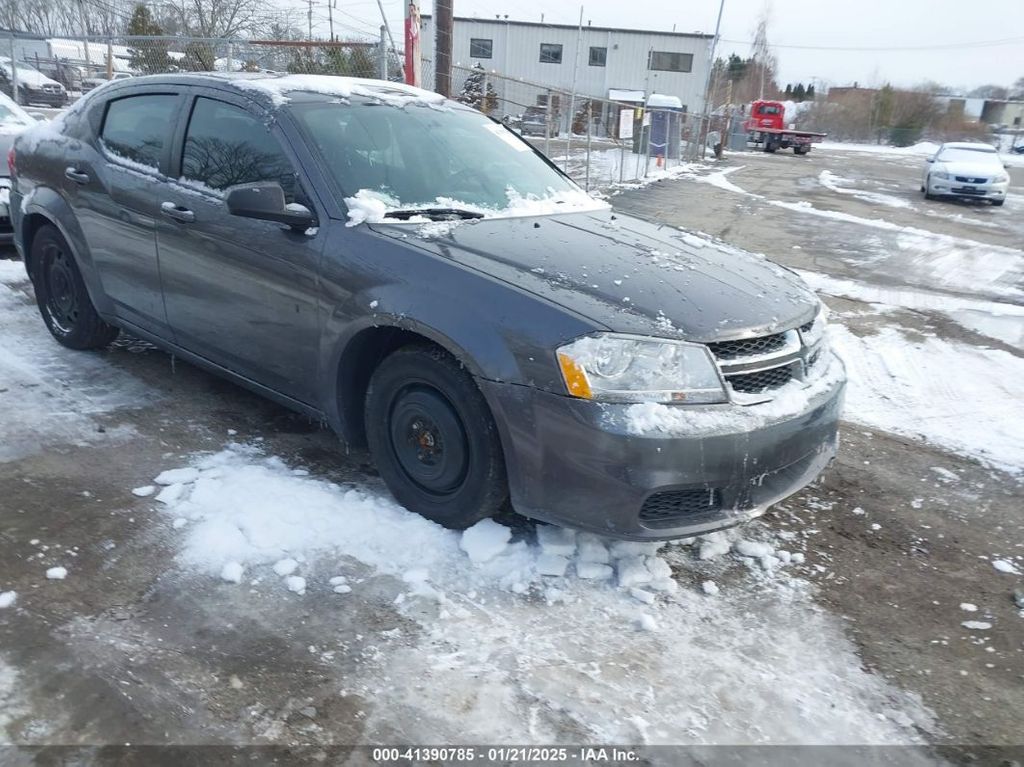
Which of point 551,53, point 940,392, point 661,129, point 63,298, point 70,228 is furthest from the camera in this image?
point 551,53

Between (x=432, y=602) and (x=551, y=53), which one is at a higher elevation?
(x=551, y=53)

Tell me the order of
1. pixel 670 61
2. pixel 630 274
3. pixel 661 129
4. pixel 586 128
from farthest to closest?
pixel 670 61 < pixel 661 129 < pixel 586 128 < pixel 630 274

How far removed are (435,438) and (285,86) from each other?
2.03 meters

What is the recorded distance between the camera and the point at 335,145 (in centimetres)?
357

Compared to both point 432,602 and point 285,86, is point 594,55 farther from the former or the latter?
point 432,602

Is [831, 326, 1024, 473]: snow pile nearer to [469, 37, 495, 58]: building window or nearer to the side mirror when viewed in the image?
the side mirror

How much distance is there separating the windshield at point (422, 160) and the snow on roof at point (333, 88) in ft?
0.32

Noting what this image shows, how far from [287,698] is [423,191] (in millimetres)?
2266

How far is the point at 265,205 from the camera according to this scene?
326 cm

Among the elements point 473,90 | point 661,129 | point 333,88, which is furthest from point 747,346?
point 661,129

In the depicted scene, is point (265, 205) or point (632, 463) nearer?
point (632, 463)

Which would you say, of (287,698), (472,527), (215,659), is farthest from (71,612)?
(472,527)

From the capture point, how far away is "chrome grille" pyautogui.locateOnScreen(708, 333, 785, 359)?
9.36 feet

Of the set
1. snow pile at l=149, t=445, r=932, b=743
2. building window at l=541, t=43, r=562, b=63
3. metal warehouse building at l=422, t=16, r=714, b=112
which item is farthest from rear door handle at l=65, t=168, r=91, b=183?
building window at l=541, t=43, r=562, b=63
